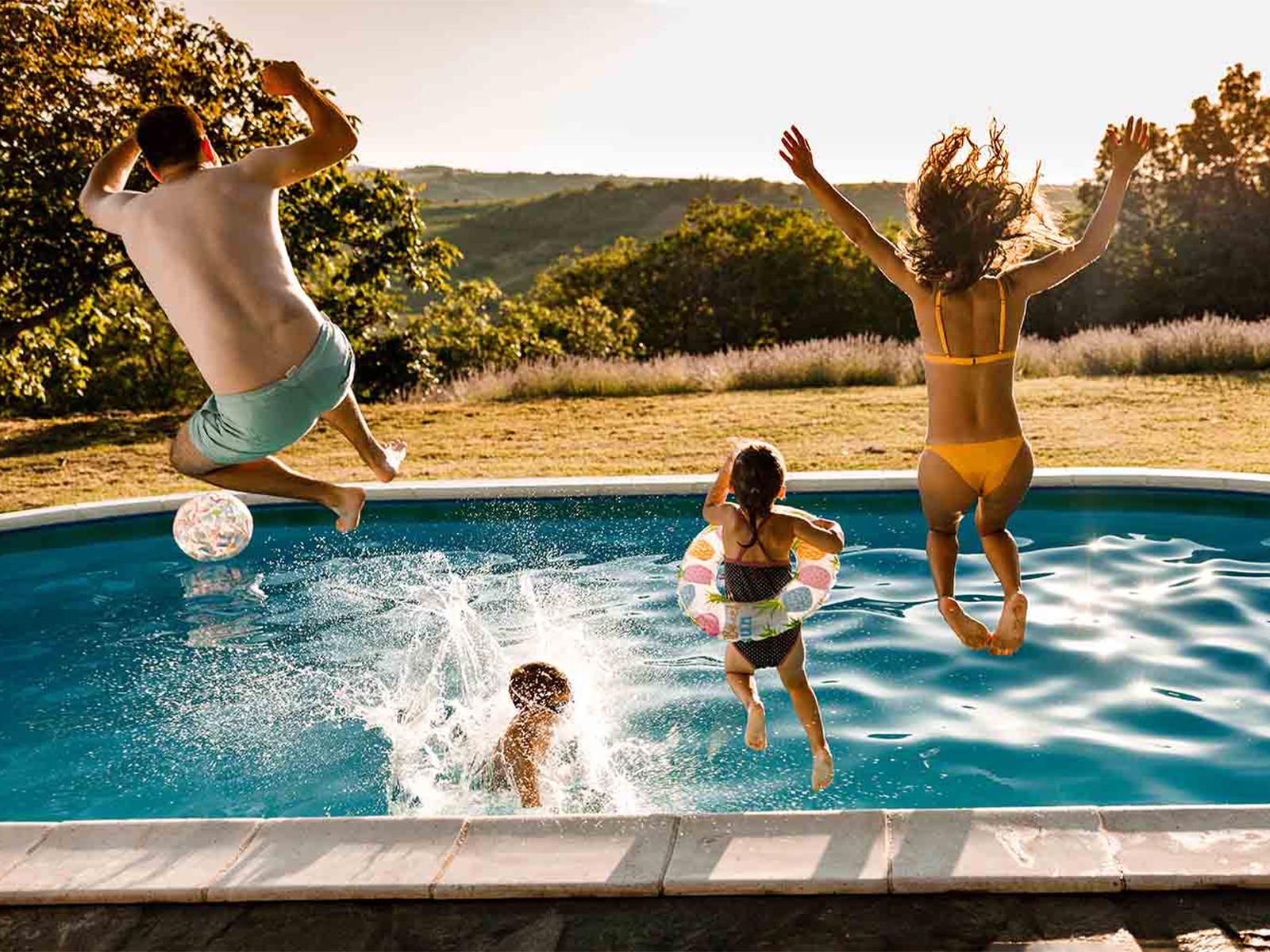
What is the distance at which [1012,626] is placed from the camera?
429cm

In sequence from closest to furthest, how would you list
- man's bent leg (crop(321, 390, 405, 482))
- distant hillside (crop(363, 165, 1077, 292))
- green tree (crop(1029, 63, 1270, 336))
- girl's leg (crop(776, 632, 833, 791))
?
girl's leg (crop(776, 632, 833, 791)) → man's bent leg (crop(321, 390, 405, 482)) → green tree (crop(1029, 63, 1270, 336)) → distant hillside (crop(363, 165, 1077, 292))

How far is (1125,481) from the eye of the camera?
951 centimetres

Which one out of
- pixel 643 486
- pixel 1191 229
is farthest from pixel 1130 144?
pixel 1191 229

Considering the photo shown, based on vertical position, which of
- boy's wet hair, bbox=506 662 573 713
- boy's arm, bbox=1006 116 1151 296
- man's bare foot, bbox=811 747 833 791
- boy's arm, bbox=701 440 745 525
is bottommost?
boy's wet hair, bbox=506 662 573 713

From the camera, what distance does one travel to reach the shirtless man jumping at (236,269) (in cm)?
415

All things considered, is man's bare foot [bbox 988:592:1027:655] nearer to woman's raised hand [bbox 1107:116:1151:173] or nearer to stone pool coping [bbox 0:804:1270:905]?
stone pool coping [bbox 0:804:1270:905]

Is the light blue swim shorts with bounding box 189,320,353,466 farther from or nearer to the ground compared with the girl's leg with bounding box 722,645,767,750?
farther from the ground

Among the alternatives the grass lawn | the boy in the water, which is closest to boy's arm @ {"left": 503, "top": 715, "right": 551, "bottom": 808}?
the boy in the water

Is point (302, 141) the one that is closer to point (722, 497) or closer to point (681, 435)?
point (722, 497)

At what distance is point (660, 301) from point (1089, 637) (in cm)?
1866

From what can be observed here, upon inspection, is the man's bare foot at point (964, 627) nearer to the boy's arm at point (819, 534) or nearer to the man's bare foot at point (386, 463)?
the boy's arm at point (819, 534)

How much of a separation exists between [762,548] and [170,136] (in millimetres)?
2366

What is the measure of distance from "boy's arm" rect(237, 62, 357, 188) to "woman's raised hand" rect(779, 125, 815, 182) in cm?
139

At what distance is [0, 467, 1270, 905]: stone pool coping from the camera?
3.52 meters
